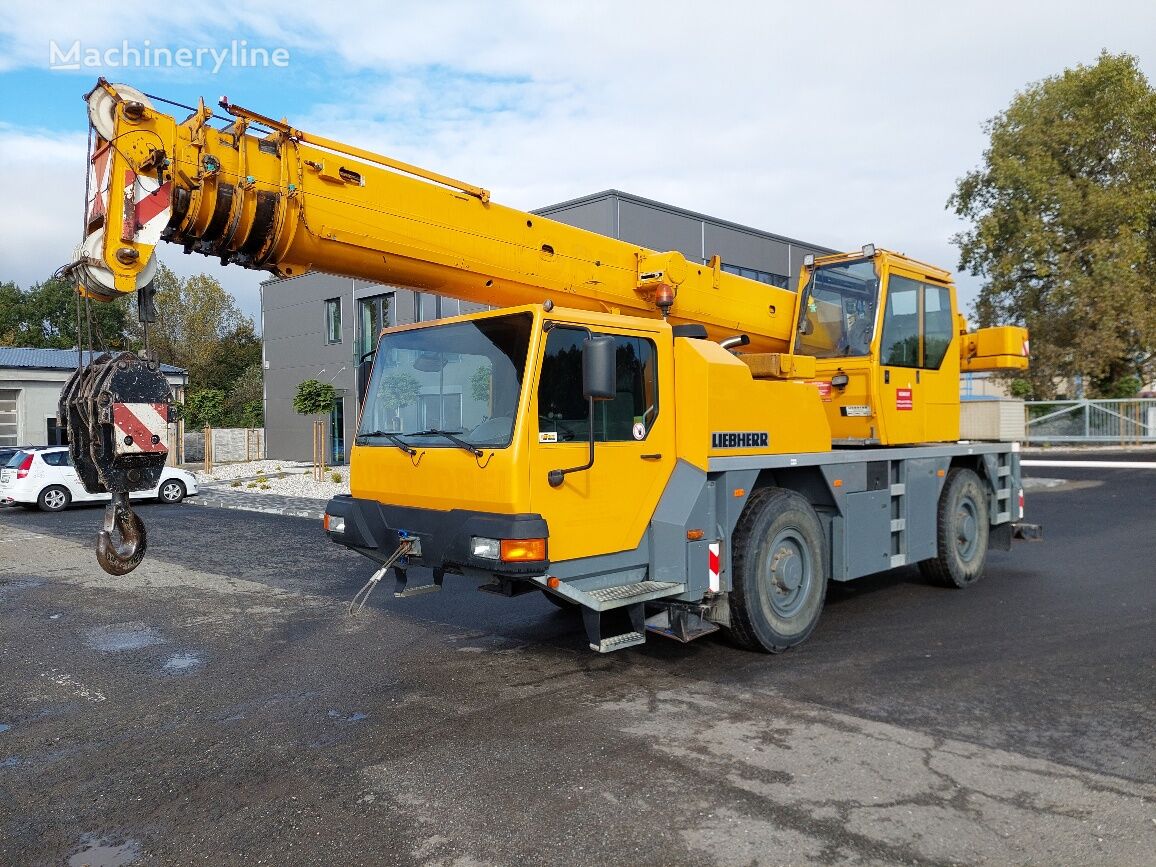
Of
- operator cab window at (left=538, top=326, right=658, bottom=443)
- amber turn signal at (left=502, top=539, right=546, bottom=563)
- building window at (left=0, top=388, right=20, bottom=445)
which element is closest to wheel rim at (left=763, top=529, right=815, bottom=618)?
operator cab window at (left=538, top=326, right=658, bottom=443)

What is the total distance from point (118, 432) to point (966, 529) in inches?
316

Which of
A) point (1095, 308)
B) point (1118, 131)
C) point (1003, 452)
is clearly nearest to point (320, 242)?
point (1003, 452)

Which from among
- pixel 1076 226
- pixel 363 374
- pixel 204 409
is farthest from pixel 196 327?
pixel 363 374

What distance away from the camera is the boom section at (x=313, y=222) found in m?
4.57

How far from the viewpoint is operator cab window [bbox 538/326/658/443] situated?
5230 millimetres

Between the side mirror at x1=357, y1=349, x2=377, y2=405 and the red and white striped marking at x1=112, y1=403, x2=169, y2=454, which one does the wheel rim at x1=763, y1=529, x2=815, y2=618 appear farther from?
the red and white striped marking at x1=112, y1=403, x2=169, y2=454

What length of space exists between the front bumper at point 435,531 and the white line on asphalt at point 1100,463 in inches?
895

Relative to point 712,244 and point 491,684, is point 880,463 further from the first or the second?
point 712,244

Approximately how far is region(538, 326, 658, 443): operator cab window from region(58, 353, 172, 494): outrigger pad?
2.13 meters

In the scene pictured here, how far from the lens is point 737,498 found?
6051 millimetres

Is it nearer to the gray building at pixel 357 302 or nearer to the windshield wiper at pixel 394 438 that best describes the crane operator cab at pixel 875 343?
the windshield wiper at pixel 394 438

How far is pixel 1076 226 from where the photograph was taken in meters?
31.3

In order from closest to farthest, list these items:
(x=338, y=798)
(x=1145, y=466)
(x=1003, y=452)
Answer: (x=338, y=798), (x=1003, y=452), (x=1145, y=466)

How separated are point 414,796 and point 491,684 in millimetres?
1715
